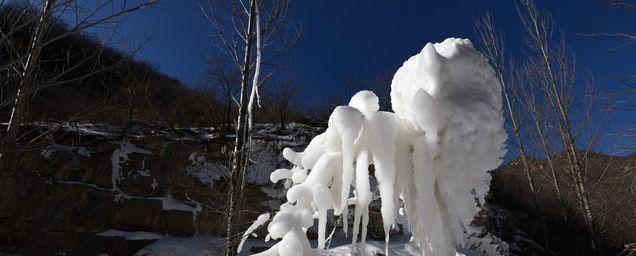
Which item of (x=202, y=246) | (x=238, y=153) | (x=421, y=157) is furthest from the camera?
(x=202, y=246)

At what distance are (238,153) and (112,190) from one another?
4310 mm

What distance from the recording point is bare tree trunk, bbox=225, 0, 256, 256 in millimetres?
4820

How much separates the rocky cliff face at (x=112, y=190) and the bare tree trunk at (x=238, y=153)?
101 centimetres

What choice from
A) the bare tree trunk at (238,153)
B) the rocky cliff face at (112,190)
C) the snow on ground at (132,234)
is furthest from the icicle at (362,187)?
the snow on ground at (132,234)

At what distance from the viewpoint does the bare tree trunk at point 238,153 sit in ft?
15.8

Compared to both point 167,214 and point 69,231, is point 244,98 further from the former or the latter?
point 69,231

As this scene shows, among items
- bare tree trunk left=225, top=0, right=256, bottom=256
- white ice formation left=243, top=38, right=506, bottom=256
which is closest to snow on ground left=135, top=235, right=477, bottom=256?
bare tree trunk left=225, top=0, right=256, bottom=256

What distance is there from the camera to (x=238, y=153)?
5199 millimetres

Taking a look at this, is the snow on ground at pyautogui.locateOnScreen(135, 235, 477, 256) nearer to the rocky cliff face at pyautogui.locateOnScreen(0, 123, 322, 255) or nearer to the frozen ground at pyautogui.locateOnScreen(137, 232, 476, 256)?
the frozen ground at pyautogui.locateOnScreen(137, 232, 476, 256)

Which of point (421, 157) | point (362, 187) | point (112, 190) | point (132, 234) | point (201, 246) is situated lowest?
point (201, 246)

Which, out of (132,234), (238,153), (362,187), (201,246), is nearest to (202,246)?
(201,246)

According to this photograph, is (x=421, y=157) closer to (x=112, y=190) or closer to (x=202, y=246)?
(x=202, y=246)

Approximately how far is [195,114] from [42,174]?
6.65m

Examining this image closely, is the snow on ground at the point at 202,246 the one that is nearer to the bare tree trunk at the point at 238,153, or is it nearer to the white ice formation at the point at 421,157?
the bare tree trunk at the point at 238,153
